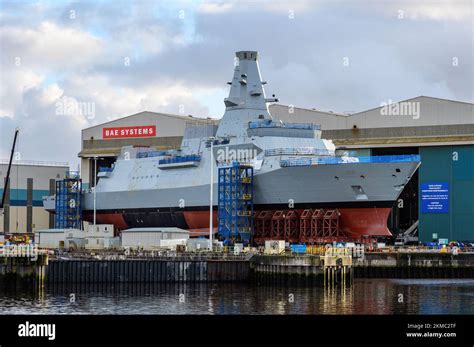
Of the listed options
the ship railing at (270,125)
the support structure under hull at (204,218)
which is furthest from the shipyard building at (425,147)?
the support structure under hull at (204,218)

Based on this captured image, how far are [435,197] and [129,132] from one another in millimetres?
41117

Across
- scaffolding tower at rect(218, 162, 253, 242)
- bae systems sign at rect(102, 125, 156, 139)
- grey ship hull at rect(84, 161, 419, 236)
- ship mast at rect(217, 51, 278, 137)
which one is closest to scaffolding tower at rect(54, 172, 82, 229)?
bae systems sign at rect(102, 125, 156, 139)

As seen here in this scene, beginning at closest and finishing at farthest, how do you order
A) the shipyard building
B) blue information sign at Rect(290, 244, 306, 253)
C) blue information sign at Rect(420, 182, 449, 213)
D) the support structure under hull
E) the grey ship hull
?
blue information sign at Rect(290, 244, 306, 253), the grey ship hull, the support structure under hull, the shipyard building, blue information sign at Rect(420, 182, 449, 213)

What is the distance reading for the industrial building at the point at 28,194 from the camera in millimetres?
129875

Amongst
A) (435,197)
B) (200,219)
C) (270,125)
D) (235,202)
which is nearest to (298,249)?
(235,202)

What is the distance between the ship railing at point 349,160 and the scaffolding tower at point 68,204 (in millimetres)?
32591

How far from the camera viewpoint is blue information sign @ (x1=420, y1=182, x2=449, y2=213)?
10538 centimetres

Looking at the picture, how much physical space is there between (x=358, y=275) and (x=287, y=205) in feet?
57.3

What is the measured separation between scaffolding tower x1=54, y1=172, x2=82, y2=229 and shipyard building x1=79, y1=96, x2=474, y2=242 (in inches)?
1003

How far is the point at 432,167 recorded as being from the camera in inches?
4215
